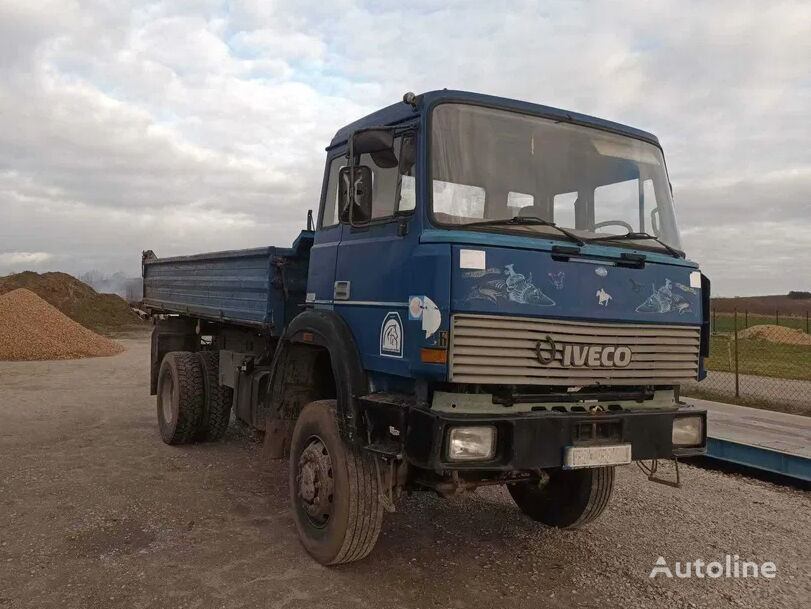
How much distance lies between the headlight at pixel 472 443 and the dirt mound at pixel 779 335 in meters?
28.7

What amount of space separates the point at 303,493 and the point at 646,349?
7.72 feet

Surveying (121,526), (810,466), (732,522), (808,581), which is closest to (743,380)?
(810,466)

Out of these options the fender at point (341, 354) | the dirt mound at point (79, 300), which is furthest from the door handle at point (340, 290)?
the dirt mound at point (79, 300)

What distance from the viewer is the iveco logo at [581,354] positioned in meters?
3.61

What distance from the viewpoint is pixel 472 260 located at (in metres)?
3.50

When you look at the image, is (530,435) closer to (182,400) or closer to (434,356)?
(434,356)

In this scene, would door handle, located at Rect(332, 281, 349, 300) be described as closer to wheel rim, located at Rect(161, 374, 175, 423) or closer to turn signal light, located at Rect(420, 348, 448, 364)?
turn signal light, located at Rect(420, 348, 448, 364)

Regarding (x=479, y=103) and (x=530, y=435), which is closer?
(x=530, y=435)

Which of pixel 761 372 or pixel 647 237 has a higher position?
pixel 647 237

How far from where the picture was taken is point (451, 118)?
12.7 feet

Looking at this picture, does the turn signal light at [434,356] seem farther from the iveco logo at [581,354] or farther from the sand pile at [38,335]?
the sand pile at [38,335]

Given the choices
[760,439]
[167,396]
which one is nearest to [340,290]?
[167,396]

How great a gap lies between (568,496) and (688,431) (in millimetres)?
1226

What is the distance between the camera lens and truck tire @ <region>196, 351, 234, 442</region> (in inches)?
290
